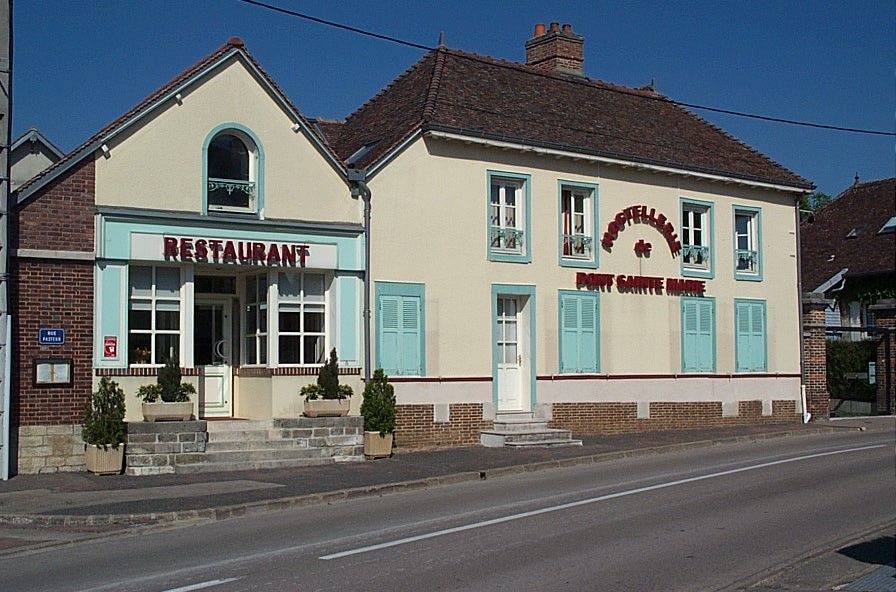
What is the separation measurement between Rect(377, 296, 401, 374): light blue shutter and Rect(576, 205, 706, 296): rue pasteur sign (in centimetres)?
481

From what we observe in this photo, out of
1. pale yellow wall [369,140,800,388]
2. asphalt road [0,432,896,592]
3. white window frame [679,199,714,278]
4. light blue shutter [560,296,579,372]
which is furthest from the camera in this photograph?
white window frame [679,199,714,278]

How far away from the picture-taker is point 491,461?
1934 centimetres

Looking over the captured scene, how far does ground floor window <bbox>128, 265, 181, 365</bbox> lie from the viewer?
18.5m

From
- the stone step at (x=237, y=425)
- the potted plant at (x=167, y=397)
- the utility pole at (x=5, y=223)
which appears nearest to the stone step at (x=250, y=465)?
the stone step at (x=237, y=425)

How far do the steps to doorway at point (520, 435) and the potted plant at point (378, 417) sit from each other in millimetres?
2731

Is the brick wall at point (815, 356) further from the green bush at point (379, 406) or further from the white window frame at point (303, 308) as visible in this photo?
the white window frame at point (303, 308)

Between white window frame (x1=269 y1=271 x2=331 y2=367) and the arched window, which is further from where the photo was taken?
white window frame (x1=269 y1=271 x2=331 y2=367)

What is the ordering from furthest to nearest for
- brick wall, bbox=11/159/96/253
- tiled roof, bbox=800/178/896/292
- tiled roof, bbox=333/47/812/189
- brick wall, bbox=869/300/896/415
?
tiled roof, bbox=800/178/896/292 → brick wall, bbox=869/300/896/415 → tiled roof, bbox=333/47/812/189 → brick wall, bbox=11/159/96/253

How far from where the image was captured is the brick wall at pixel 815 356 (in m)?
28.8

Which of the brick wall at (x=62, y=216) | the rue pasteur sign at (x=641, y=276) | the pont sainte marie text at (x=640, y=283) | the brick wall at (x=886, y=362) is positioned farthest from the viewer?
the brick wall at (x=886, y=362)

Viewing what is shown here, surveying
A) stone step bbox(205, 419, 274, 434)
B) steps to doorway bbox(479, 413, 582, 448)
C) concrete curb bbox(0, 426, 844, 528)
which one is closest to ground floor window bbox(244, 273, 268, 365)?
stone step bbox(205, 419, 274, 434)

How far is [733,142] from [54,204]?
18094 mm

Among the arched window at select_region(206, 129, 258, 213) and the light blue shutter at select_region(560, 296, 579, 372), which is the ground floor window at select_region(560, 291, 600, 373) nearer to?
the light blue shutter at select_region(560, 296, 579, 372)

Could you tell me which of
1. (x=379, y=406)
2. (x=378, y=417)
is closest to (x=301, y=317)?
(x=379, y=406)
